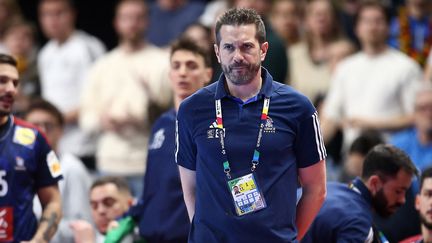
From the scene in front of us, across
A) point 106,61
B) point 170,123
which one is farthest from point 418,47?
point 170,123

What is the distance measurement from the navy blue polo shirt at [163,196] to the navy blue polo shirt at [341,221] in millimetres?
879

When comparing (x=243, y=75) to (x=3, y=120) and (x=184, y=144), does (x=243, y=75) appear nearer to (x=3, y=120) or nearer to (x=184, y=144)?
(x=184, y=144)

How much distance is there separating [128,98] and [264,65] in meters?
1.57

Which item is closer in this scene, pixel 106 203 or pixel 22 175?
pixel 22 175

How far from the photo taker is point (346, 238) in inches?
232

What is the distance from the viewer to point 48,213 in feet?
20.5

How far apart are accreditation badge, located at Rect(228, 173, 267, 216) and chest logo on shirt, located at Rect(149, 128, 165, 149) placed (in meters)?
1.75

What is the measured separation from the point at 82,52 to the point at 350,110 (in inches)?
113

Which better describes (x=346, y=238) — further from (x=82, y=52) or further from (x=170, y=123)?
(x=82, y=52)

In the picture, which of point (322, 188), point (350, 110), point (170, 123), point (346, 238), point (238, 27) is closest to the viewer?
point (238, 27)

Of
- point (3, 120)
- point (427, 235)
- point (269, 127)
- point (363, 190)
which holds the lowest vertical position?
point (427, 235)

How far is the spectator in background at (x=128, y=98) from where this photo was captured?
944 cm

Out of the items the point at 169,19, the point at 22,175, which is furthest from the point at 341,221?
the point at 169,19

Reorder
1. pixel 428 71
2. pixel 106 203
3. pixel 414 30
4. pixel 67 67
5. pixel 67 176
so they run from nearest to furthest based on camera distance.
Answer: pixel 106 203, pixel 67 176, pixel 428 71, pixel 414 30, pixel 67 67
